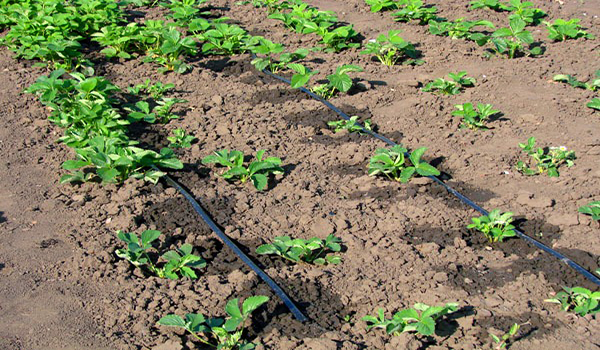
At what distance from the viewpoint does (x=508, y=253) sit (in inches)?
156

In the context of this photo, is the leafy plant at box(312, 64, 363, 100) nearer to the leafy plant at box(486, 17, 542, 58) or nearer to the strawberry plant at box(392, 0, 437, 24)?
the leafy plant at box(486, 17, 542, 58)

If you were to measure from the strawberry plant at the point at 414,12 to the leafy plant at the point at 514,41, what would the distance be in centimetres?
84

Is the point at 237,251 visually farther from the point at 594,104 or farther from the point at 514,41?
the point at 514,41

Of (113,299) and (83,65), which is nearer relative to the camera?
(113,299)

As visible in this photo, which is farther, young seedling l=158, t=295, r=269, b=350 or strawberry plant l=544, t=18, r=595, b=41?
strawberry plant l=544, t=18, r=595, b=41

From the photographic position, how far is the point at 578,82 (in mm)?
5844

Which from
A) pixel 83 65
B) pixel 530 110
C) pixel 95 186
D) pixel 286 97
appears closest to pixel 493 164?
pixel 530 110

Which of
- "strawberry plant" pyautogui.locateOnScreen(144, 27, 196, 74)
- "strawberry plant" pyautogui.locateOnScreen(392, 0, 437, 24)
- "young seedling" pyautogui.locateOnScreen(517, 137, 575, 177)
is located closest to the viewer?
"young seedling" pyautogui.locateOnScreen(517, 137, 575, 177)

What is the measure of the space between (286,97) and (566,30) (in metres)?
2.79

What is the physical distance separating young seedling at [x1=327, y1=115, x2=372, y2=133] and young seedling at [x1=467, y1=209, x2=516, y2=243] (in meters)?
1.44

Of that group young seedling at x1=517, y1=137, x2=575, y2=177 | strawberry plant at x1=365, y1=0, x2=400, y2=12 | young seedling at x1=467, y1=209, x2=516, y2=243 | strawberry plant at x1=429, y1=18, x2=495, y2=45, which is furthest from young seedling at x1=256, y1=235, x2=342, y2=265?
strawberry plant at x1=365, y1=0, x2=400, y2=12

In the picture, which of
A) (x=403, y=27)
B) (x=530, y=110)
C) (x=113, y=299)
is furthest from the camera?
(x=403, y=27)

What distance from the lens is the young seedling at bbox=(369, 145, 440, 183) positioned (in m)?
4.51

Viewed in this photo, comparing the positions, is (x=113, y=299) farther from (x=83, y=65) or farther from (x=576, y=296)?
(x=83, y=65)
